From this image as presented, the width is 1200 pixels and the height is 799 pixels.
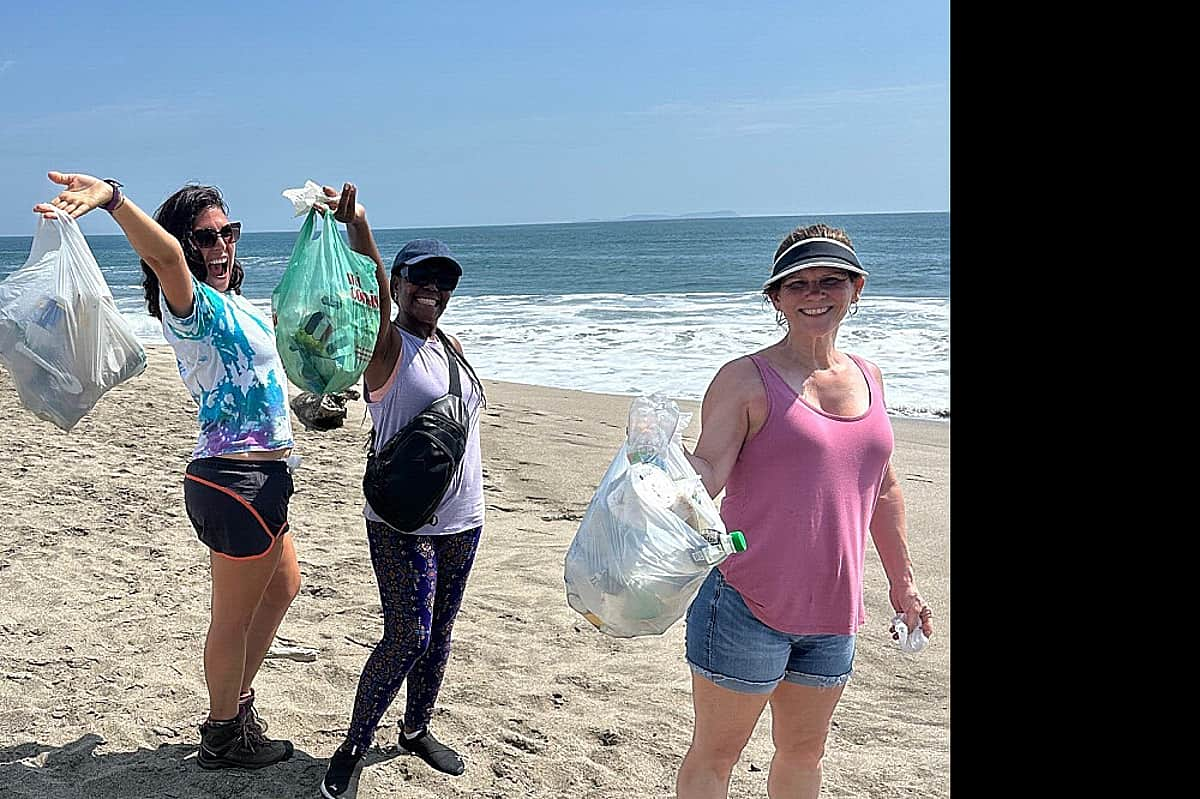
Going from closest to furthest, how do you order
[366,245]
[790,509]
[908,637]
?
[790,509] → [908,637] → [366,245]

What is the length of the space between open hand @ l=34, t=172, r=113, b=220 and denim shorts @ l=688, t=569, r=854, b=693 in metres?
1.79

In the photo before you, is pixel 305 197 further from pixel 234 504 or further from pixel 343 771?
pixel 343 771

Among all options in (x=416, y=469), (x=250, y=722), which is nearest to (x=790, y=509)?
(x=416, y=469)

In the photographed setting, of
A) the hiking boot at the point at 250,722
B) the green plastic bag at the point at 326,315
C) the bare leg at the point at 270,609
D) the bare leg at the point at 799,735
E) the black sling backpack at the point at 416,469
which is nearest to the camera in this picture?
the bare leg at the point at 799,735

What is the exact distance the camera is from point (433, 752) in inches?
146

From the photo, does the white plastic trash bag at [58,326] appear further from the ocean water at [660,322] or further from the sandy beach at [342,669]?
the ocean water at [660,322]

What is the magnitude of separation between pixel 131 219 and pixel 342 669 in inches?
91.7

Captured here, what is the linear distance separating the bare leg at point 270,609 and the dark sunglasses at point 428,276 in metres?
0.93

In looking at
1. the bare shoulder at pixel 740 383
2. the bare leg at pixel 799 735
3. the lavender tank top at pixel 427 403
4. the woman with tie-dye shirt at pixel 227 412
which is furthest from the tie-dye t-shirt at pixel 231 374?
the bare leg at pixel 799 735

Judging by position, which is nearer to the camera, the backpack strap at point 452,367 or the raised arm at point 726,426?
the raised arm at point 726,426

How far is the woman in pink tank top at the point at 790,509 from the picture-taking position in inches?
98.3
